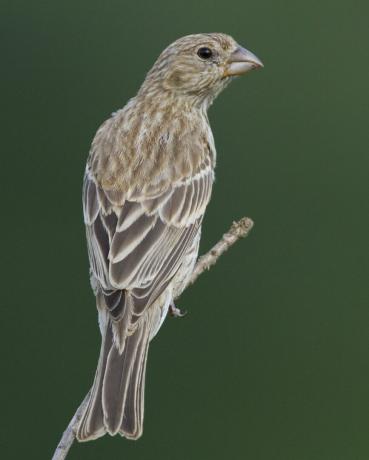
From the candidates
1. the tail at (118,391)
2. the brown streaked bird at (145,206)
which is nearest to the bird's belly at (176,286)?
the brown streaked bird at (145,206)

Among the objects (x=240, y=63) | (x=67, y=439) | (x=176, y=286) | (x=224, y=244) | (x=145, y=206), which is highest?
(x=240, y=63)

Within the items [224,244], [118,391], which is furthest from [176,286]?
[118,391]

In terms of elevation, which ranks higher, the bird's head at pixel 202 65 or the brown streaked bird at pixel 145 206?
the bird's head at pixel 202 65

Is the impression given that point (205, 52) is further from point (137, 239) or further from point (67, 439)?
point (67, 439)

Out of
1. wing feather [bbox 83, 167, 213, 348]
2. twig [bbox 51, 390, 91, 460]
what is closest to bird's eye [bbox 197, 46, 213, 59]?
wing feather [bbox 83, 167, 213, 348]

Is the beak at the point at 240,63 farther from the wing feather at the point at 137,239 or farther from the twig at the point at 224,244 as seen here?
the twig at the point at 224,244

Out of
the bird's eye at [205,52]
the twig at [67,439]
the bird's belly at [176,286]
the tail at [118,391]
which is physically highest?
the bird's eye at [205,52]

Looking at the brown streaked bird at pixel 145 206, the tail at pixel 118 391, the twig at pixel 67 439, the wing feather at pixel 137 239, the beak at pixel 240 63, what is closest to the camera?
the twig at pixel 67 439

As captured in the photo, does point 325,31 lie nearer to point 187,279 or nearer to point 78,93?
point 78,93
